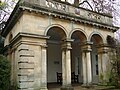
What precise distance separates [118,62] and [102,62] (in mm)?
1710

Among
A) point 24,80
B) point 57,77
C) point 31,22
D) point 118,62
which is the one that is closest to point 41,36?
point 31,22

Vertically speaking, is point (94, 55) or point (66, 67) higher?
point (94, 55)

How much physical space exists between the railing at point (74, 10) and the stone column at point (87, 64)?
2.20 meters

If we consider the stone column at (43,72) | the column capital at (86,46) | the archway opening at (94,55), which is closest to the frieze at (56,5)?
the stone column at (43,72)

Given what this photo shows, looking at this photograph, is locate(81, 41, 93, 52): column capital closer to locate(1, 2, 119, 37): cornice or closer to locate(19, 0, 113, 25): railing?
locate(1, 2, 119, 37): cornice

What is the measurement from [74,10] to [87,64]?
409 centimetres

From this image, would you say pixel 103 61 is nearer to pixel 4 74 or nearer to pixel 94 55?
pixel 94 55

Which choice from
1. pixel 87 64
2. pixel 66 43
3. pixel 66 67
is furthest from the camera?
pixel 87 64

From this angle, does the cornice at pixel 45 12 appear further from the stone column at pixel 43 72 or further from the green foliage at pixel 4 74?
the green foliage at pixel 4 74

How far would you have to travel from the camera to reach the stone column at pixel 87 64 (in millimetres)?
13531

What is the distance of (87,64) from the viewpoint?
1380 centimetres

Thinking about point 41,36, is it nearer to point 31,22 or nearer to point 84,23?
point 31,22

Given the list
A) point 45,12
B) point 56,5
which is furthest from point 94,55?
point 45,12

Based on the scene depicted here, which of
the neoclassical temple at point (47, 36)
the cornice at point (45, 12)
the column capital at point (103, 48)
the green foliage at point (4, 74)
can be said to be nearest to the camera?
the green foliage at point (4, 74)
